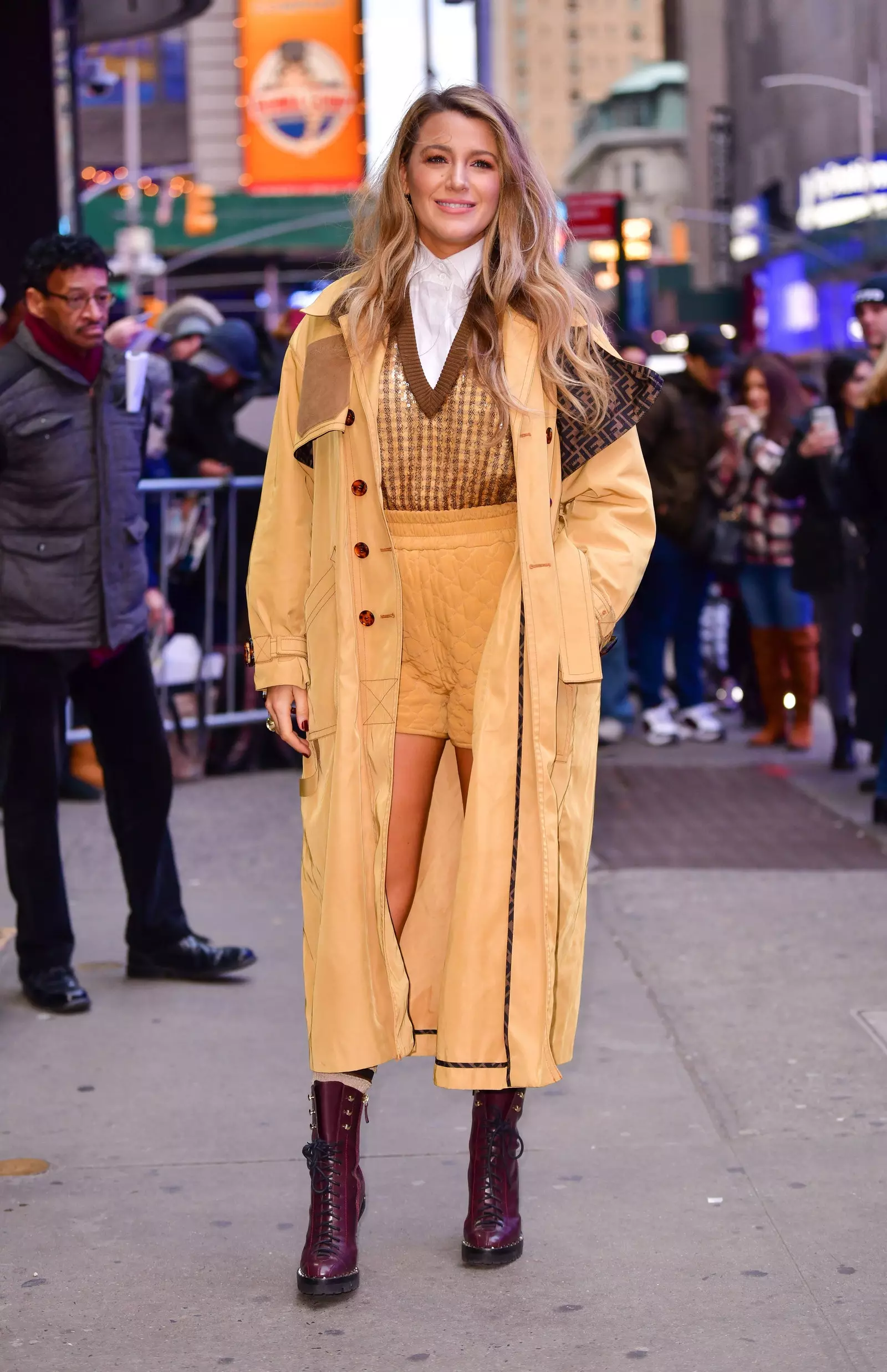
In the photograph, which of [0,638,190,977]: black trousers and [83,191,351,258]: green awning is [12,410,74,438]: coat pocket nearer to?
[0,638,190,977]: black trousers

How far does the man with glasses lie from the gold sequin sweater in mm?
2121

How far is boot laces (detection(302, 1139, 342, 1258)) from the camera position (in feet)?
11.9

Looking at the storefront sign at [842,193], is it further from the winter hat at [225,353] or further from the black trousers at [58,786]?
the black trousers at [58,786]

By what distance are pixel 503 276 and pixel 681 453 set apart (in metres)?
6.91

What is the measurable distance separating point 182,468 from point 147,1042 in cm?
509

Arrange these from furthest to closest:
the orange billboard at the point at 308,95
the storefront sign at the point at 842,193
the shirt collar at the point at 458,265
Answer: the orange billboard at the point at 308,95 → the storefront sign at the point at 842,193 → the shirt collar at the point at 458,265

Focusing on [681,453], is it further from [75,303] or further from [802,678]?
[75,303]

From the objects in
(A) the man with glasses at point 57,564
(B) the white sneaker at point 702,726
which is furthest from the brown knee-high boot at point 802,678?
(A) the man with glasses at point 57,564

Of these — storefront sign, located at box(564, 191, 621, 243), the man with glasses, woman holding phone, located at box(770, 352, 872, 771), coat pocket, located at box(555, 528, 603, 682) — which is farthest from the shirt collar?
storefront sign, located at box(564, 191, 621, 243)

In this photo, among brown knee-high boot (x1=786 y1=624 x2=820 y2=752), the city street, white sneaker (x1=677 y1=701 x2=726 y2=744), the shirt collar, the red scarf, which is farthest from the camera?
white sneaker (x1=677 y1=701 x2=726 y2=744)

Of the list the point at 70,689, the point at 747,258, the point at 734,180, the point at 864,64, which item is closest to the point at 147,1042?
the point at 70,689

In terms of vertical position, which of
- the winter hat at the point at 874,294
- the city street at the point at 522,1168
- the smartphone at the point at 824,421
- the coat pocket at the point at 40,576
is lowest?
the city street at the point at 522,1168

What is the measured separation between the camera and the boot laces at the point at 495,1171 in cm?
375

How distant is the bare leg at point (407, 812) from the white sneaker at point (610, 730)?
22.4 feet
